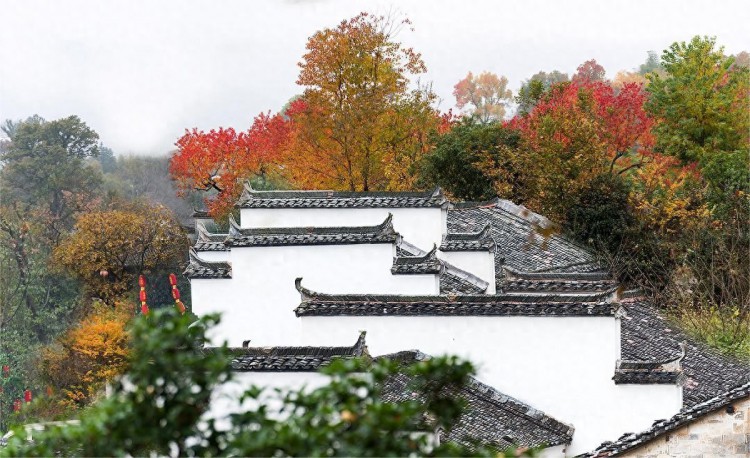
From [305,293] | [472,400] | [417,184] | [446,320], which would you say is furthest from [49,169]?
[472,400]

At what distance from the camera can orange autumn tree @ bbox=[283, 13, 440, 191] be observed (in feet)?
86.8

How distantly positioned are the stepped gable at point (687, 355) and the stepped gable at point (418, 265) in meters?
2.60

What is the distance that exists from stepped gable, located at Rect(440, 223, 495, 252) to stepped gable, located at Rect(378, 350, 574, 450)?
480 cm

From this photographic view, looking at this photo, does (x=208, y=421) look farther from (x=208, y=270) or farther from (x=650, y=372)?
(x=208, y=270)

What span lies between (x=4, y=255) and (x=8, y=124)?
14.9m

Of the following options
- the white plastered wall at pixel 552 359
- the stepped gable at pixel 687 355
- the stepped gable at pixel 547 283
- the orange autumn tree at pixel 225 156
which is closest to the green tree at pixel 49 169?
the orange autumn tree at pixel 225 156

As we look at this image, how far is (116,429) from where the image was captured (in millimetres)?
3670

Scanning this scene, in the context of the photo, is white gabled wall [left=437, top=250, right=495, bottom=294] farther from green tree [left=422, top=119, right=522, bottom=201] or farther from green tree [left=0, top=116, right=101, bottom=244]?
green tree [left=0, top=116, right=101, bottom=244]

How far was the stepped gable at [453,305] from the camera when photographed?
11812 millimetres

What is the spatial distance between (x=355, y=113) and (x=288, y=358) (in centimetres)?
1683

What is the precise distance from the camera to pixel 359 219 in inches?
680

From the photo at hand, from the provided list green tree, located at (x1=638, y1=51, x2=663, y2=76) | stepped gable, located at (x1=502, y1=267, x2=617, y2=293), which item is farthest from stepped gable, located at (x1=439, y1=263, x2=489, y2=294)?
green tree, located at (x1=638, y1=51, x2=663, y2=76)

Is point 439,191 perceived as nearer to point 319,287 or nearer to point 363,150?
point 319,287

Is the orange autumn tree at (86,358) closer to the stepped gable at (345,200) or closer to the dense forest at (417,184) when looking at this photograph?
the dense forest at (417,184)
